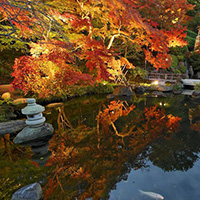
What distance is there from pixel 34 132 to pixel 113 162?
2.68 meters

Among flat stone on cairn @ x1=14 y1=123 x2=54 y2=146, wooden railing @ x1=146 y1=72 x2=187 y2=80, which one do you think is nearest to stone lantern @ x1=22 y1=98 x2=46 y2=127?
flat stone on cairn @ x1=14 y1=123 x2=54 y2=146

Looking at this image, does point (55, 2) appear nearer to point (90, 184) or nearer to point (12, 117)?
point (12, 117)

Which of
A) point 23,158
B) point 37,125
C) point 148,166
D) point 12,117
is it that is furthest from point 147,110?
point 12,117

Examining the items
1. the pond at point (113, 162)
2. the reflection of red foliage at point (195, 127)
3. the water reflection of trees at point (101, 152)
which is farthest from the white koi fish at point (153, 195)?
the reflection of red foliage at point (195, 127)

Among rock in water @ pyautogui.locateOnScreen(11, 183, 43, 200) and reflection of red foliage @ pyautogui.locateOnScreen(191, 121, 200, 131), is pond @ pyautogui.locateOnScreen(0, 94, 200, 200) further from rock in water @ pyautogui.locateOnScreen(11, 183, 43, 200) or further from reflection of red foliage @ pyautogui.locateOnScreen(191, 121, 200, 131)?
rock in water @ pyautogui.locateOnScreen(11, 183, 43, 200)

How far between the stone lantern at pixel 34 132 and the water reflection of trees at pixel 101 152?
12.5 inches

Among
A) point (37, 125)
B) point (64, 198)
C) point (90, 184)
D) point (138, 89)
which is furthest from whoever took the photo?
point (138, 89)

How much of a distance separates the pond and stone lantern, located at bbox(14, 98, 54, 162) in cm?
22

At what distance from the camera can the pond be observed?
2662 millimetres

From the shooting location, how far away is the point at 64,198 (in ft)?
8.04

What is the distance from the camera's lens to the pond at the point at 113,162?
2.66m

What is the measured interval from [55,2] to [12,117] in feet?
23.1

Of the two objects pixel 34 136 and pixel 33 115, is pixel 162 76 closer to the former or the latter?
pixel 33 115

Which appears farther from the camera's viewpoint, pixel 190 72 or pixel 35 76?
pixel 190 72
